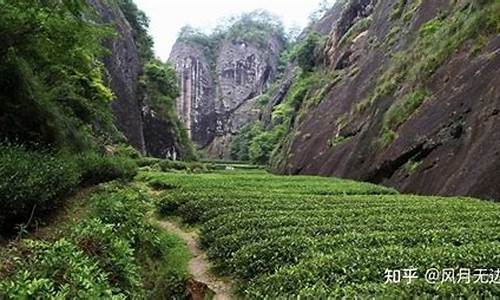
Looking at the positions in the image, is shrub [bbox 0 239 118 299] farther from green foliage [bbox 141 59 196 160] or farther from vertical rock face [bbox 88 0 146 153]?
green foliage [bbox 141 59 196 160]

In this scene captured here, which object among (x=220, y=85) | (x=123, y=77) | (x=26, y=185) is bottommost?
(x=26, y=185)

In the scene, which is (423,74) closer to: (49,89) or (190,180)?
(190,180)

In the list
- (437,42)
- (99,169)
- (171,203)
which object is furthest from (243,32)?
(171,203)

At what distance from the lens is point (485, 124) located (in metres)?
11.8

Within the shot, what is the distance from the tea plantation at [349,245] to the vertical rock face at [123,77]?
26.5 metres

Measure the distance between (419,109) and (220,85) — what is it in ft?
247

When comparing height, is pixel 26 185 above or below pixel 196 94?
below

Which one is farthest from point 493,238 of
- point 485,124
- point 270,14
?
point 270,14

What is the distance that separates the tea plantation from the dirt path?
0.19 m

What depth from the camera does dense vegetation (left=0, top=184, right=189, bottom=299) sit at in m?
4.56

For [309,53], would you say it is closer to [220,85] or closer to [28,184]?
[28,184]

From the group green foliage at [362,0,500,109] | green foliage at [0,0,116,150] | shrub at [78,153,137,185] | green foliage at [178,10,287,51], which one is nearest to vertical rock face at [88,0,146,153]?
shrub at [78,153,137,185]

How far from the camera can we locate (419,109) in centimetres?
1647

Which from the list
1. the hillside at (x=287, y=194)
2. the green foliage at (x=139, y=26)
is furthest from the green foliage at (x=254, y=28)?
the hillside at (x=287, y=194)
